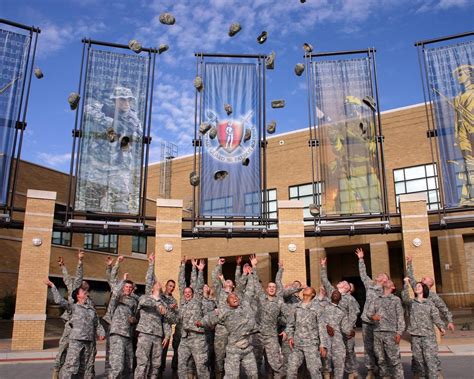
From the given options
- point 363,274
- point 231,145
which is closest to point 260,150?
point 231,145

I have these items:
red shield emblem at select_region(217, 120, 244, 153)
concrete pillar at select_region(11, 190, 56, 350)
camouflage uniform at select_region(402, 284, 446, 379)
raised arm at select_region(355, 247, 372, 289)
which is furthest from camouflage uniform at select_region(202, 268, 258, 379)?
red shield emblem at select_region(217, 120, 244, 153)

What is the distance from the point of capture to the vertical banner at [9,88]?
18.5 m

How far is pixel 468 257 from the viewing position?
2758cm

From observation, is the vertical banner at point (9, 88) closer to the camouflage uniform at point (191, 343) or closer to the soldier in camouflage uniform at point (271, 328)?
the camouflage uniform at point (191, 343)

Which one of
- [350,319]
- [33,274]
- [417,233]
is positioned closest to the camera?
[350,319]

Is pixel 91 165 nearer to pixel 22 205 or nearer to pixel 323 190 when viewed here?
pixel 323 190

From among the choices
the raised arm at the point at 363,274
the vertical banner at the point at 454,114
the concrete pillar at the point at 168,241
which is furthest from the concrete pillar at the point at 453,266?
the raised arm at the point at 363,274

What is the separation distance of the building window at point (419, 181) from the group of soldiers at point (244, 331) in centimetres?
2081

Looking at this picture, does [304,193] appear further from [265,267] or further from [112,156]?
[112,156]

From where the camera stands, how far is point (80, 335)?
8930 millimetres

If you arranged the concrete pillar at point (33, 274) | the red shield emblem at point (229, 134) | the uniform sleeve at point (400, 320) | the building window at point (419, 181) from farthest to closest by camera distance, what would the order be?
the building window at point (419, 181)
the red shield emblem at point (229, 134)
the concrete pillar at point (33, 274)
the uniform sleeve at point (400, 320)

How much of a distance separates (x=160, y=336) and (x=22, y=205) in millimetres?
22656

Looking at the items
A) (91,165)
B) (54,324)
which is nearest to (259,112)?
(91,165)

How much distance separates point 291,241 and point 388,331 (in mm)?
10372
